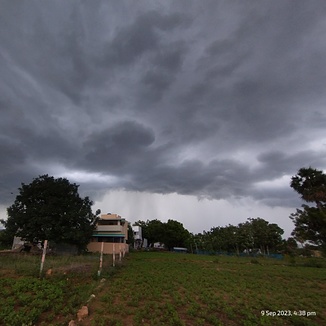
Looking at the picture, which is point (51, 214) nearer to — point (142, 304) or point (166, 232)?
point (142, 304)

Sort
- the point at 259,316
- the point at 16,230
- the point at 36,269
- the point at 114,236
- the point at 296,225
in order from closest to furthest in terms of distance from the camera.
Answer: the point at 259,316 < the point at 36,269 < the point at 296,225 < the point at 16,230 < the point at 114,236

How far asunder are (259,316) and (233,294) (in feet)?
10.6

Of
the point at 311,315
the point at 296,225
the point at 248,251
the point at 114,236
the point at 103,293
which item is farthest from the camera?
the point at 248,251

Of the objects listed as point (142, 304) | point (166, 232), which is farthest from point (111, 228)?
point (142, 304)

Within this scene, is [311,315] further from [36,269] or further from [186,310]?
[36,269]

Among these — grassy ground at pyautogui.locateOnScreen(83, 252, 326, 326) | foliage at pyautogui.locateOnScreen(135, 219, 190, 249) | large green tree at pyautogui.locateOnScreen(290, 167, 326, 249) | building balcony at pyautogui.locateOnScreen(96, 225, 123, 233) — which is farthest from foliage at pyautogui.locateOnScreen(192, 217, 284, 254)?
grassy ground at pyautogui.locateOnScreen(83, 252, 326, 326)

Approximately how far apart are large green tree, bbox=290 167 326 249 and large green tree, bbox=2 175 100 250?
27635mm

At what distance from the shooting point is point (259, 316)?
7984 millimetres

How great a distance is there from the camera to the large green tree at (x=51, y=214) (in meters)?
29.1

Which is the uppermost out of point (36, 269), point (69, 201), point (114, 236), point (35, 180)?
point (35, 180)

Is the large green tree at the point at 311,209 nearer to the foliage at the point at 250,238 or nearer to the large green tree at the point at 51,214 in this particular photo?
the large green tree at the point at 51,214

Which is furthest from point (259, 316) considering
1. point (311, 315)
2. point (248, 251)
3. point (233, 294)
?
point (248, 251)

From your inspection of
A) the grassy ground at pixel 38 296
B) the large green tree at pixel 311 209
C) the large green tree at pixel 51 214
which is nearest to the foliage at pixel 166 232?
the large green tree at pixel 51 214

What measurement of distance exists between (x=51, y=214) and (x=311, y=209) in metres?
32.0
